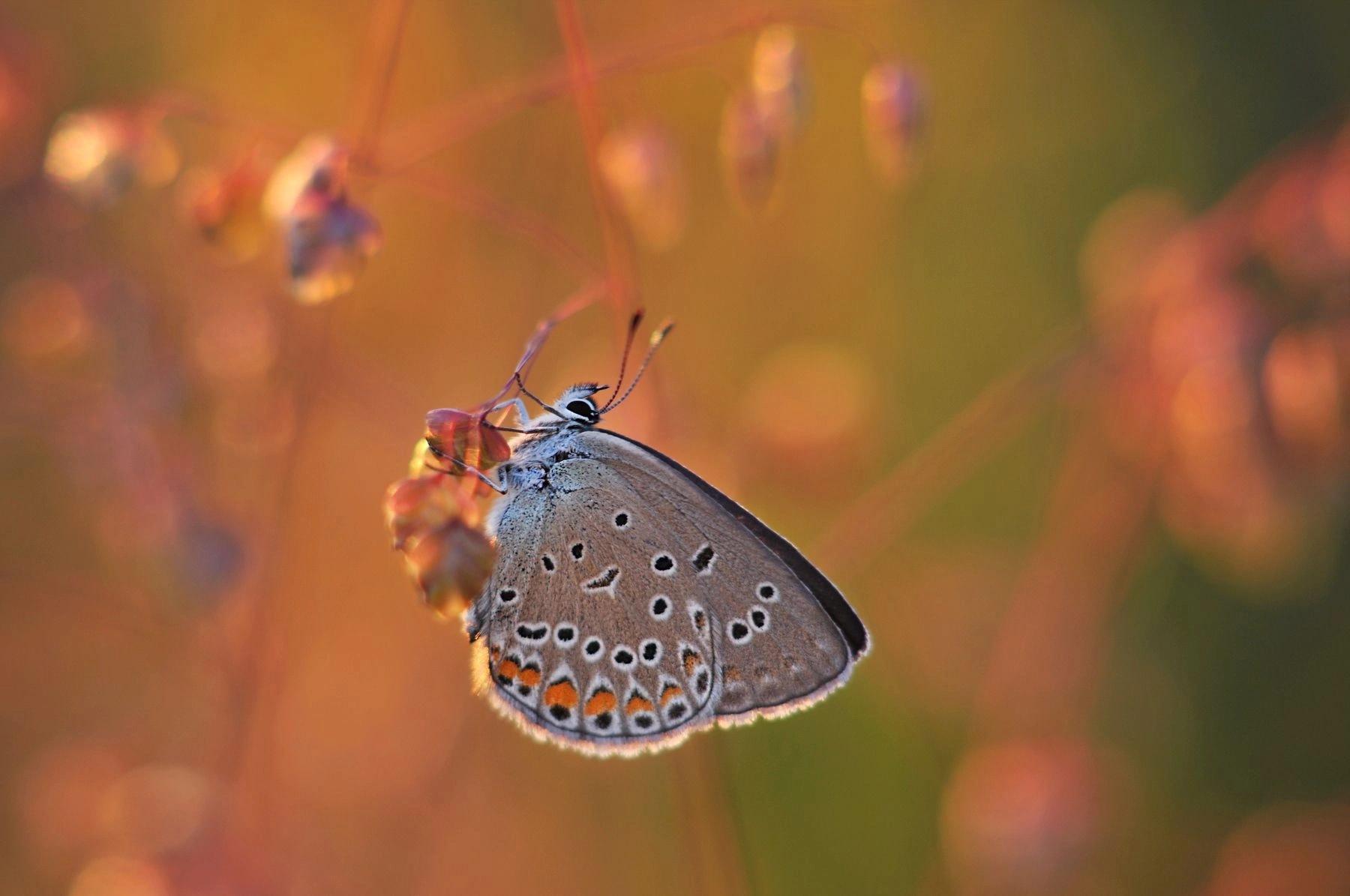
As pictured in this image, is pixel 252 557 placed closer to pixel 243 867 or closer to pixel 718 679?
pixel 243 867

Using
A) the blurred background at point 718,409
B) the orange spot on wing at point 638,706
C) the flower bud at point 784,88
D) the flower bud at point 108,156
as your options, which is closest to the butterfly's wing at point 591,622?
the orange spot on wing at point 638,706

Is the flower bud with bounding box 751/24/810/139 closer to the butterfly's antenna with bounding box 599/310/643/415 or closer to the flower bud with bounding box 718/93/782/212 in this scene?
the flower bud with bounding box 718/93/782/212

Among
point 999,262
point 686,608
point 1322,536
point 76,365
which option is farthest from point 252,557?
point 999,262

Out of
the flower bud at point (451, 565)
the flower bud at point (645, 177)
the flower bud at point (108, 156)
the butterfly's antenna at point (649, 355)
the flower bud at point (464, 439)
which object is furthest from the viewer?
the flower bud at point (645, 177)

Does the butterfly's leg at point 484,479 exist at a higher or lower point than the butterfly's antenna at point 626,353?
lower

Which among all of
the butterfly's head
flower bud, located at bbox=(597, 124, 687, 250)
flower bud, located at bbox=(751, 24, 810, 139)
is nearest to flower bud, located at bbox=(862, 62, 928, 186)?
flower bud, located at bbox=(751, 24, 810, 139)

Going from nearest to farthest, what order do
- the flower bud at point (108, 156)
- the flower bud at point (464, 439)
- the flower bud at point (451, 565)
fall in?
the flower bud at point (451, 565)
the flower bud at point (464, 439)
the flower bud at point (108, 156)

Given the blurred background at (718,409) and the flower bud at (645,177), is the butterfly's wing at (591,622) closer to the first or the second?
the blurred background at (718,409)

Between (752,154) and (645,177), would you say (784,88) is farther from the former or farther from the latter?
(645,177)
